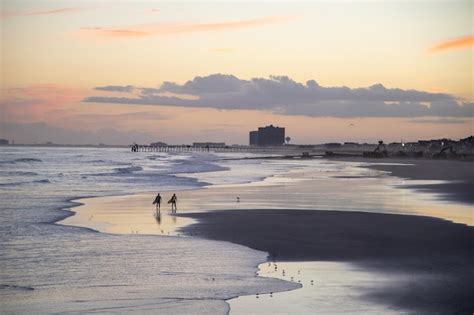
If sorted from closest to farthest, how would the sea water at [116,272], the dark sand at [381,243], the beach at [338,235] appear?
the sea water at [116,272], the beach at [338,235], the dark sand at [381,243]

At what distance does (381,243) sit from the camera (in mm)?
20641

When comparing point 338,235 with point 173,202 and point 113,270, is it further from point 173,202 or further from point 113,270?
point 173,202

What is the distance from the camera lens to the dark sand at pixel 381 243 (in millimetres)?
13828

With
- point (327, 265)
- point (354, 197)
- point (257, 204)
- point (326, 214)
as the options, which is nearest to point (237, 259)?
point (327, 265)

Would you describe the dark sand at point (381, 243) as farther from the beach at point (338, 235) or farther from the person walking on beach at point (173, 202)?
the person walking on beach at point (173, 202)

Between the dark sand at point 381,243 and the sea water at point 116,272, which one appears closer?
the sea water at point 116,272

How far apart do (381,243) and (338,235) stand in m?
2.00

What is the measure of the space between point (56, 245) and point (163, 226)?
18.0 ft

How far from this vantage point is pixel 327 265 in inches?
668

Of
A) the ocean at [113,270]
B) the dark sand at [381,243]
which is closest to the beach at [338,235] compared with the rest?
the dark sand at [381,243]

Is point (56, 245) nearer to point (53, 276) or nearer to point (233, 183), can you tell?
point (53, 276)

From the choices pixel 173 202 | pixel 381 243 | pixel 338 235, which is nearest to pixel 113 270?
pixel 381 243

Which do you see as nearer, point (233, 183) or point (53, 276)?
point (53, 276)

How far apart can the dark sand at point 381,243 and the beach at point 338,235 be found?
0.09ft
